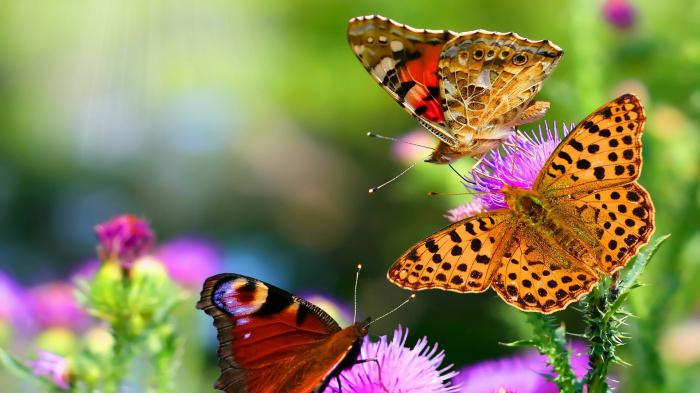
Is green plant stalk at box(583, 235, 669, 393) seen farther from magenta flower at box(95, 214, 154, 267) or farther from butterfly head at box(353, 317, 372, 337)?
magenta flower at box(95, 214, 154, 267)

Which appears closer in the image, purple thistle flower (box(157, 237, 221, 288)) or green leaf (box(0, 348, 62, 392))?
green leaf (box(0, 348, 62, 392))

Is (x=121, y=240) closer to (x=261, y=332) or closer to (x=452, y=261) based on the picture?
(x=261, y=332)

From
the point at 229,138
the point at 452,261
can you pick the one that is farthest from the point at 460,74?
the point at 229,138

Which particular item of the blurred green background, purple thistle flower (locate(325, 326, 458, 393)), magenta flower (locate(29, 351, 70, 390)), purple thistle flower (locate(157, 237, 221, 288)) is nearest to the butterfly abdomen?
purple thistle flower (locate(325, 326, 458, 393))

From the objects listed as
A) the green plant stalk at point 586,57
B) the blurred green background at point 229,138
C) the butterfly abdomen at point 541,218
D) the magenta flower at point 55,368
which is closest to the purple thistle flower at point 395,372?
the butterfly abdomen at point 541,218

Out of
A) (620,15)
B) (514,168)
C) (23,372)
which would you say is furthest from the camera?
(620,15)

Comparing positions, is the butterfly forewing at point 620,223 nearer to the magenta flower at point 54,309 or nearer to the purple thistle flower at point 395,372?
the purple thistle flower at point 395,372
